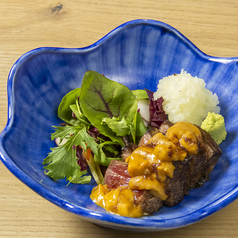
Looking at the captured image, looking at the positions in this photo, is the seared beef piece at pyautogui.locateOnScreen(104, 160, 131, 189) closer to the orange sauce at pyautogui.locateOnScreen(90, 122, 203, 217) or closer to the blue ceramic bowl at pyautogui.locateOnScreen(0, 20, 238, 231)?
the orange sauce at pyautogui.locateOnScreen(90, 122, 203, 217)

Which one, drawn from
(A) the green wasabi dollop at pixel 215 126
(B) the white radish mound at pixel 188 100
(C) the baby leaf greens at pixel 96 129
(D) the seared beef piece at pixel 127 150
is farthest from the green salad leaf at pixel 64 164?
(A) the green wasabi dollop at pixel 215 126

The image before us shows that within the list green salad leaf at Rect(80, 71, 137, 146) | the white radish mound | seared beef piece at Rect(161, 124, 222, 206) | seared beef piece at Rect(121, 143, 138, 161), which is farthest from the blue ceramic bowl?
green salad leaf at Rect(80, 71, 137, 146)

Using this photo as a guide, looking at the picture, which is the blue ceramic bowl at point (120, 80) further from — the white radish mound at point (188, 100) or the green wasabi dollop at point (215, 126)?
the white radish mound at point (188, 100)

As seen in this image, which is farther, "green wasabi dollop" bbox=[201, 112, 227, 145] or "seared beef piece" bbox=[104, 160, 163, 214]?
"green wasabi dollop" bbox=[201, 112, 227, 145]

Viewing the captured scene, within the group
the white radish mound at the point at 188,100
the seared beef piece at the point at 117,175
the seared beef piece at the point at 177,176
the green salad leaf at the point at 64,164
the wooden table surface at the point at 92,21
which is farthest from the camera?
the wooden table surface at the point at 92,21

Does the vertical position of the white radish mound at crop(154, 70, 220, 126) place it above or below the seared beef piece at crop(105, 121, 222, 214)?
above

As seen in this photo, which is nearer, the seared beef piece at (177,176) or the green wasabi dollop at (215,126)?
the seared beef piece at (177,176)

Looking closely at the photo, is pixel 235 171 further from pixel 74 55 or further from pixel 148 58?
pixel 74 55
